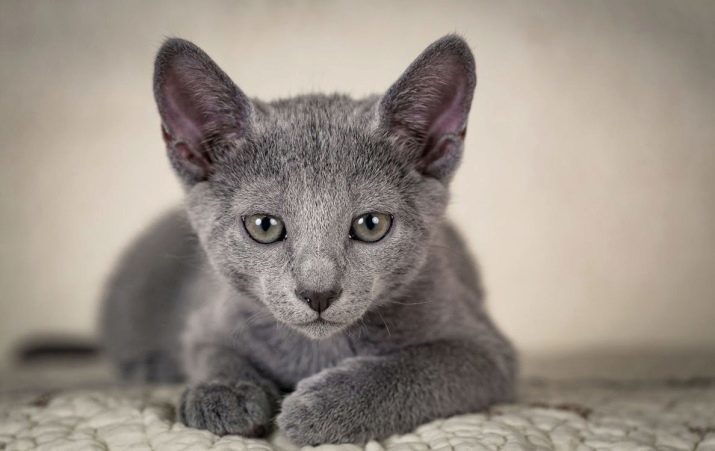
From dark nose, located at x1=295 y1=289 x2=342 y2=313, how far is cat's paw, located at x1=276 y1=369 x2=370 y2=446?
144 millimetres

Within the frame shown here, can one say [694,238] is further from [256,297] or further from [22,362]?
[22,362]

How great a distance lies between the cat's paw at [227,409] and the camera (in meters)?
1.29

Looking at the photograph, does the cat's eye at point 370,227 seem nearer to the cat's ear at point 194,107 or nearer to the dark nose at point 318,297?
the dark nose at point 318,297

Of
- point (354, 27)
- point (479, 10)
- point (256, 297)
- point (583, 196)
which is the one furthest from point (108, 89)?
point (583, 196)

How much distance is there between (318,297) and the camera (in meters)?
1.25

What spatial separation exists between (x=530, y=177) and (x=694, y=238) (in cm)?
50

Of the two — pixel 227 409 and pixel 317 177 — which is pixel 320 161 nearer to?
pixel 317 177

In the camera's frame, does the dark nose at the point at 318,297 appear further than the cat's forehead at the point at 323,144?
No

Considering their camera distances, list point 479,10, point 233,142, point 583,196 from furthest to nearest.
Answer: point 583,196 → point 479,10 → point 233,142

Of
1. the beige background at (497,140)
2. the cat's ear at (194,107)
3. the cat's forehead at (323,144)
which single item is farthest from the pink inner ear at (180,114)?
the beige background at (497,140)

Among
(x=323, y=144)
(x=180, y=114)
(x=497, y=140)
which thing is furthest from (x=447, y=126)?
(x=497, y=140)

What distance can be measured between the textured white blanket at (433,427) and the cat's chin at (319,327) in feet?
0.56

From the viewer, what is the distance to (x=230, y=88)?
4.60ft

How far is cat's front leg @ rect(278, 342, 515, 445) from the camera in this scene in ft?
4.21
